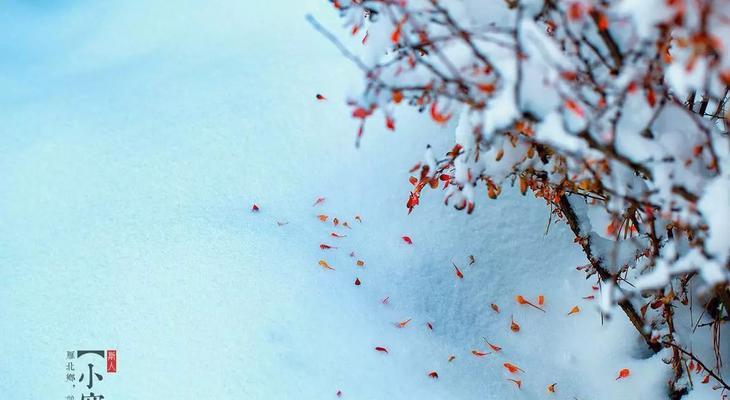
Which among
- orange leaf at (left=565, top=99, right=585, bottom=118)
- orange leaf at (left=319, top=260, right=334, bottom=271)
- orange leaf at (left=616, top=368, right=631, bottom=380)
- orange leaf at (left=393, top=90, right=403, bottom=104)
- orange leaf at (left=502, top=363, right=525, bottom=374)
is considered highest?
orange leaf at (left=565, top=99, right=585, bottom=118)

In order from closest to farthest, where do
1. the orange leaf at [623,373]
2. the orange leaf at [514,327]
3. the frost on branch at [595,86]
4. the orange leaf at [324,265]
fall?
1. the frost on branch at [595,86]
2. the orange leaf at [623,373]
3. the orange leaf at [514,327]
4. the orange leaf at [324,265]

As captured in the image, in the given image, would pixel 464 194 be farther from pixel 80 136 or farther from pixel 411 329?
pixel 80 136

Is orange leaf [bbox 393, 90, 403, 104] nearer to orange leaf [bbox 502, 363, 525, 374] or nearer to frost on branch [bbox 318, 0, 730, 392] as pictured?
frost on branch [bbox 318, 0, 730, 392]

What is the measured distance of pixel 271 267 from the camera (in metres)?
2.95

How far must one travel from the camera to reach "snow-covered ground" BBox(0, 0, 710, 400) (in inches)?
106

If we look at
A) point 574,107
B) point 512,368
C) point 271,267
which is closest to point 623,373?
point 512,368

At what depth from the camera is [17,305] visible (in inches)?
117

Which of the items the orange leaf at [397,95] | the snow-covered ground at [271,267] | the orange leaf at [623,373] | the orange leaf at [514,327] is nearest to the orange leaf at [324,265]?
the snow-covered ground at [271,267]

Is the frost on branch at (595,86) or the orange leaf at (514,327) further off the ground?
the frost on branch at (595,86)

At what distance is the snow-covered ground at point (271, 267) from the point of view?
8.87 feet

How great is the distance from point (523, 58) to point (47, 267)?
2.46m

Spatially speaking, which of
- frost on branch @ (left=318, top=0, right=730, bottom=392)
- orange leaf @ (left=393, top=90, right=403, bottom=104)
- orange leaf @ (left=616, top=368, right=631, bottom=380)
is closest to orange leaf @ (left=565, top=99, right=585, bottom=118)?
frost on branch @ (left=318, top=0, right=730, bottom=392)

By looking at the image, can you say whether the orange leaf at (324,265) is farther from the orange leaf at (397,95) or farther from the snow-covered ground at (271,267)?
the orange leaf at (397,95)

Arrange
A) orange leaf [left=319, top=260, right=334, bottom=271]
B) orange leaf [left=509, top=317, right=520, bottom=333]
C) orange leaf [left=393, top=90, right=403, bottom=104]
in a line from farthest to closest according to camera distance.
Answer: orange leaf [left=319, top=260, right=334, bottom=271]
orange leaf [left=509, top=317, right=520, bottom=333]
orange leaf [left=393, top=90, right=403, bottom=104]
